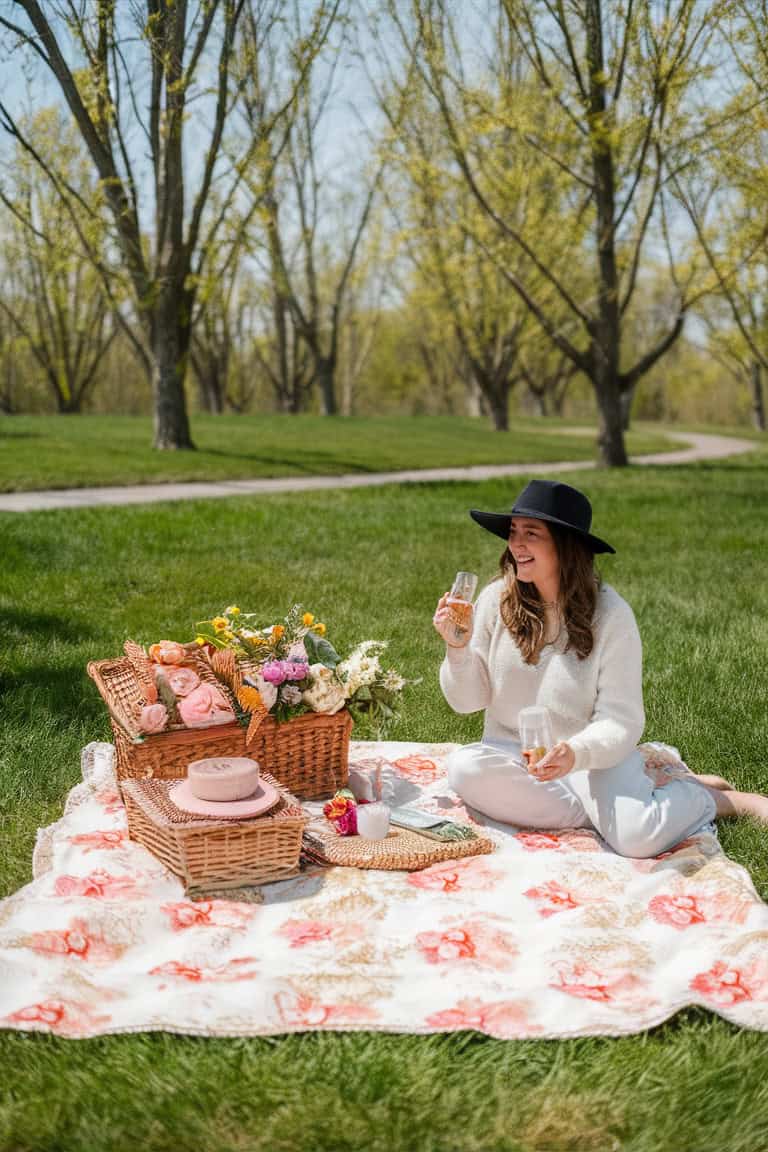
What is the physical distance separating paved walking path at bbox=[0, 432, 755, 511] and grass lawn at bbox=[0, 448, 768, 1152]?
1.18 metres

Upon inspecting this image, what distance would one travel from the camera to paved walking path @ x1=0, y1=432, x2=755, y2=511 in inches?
521

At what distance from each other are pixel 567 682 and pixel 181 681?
1.54 metres

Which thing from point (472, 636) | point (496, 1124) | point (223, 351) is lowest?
point (496, 1124)

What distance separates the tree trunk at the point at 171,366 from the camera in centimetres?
1697

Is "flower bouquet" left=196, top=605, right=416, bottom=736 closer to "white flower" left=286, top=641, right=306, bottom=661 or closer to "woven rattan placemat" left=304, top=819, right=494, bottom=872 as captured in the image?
"white flower" left=286, top=641, right=306, bottom=661

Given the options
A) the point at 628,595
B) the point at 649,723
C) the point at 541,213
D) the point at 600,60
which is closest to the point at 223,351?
the point at 541,213

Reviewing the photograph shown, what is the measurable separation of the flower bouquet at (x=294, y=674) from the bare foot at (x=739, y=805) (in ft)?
4.49

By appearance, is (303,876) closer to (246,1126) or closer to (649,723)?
(246,1126)

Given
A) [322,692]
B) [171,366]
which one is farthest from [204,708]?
[171,366]

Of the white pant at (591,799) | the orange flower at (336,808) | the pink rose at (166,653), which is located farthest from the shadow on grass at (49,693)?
the white pant at (591,799)

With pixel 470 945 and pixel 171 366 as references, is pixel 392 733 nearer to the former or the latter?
pixel 470 945

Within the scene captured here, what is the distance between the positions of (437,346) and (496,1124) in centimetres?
5127

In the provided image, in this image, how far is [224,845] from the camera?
12.5 ft

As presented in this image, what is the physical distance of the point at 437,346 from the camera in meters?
52.4
